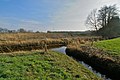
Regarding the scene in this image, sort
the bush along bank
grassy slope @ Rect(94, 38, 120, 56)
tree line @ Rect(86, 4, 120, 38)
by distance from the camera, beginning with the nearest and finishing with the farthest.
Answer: the bush along bank, grassy slope @ Rect(94, 38, 120, 56), tree line @ Rect(86, 4, 120, 38)

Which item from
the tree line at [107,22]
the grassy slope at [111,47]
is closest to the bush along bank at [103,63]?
the grassy slope at [111,47]

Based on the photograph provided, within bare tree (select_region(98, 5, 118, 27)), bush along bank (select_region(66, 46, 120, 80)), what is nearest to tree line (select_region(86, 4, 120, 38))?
bare tree (select_region(98, 5, 118, 27))

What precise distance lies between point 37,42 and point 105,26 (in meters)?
34.1

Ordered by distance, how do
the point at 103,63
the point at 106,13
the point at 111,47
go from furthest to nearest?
the point at 106,13
the point at 111,47
the point at 103,63

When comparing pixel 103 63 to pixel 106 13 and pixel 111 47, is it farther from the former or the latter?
pixel 106 13

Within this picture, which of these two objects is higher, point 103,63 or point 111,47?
point 111,47

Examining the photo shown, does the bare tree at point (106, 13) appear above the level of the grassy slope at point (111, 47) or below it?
above

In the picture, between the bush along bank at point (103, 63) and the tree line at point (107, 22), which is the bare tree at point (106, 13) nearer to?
the tree line at point (107, 22)

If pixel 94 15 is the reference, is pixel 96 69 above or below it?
below

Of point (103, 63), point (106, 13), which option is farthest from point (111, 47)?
point (106, 13)

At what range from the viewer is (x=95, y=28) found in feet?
230

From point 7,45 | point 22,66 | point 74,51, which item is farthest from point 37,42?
point 22,66

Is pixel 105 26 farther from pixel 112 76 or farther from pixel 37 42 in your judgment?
pixel 112 76

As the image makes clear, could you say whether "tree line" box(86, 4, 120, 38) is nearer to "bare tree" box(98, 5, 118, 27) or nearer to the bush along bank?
"bare tree" box(98, 5, 118, 27)
